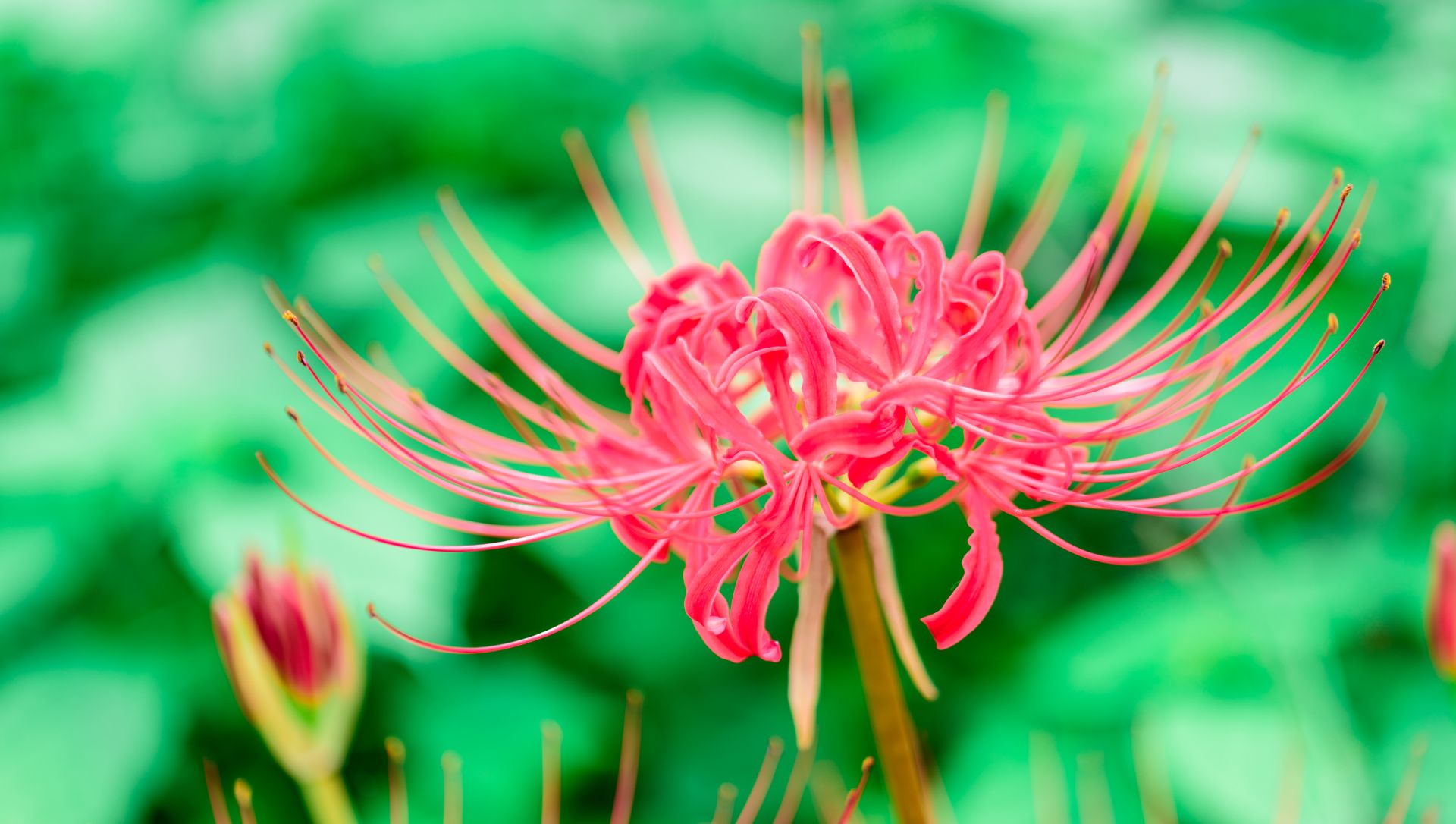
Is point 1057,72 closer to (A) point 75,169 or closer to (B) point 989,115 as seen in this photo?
(B) point 989,115

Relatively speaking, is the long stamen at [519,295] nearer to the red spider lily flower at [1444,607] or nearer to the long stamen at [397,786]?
the long stamen at [397,786]

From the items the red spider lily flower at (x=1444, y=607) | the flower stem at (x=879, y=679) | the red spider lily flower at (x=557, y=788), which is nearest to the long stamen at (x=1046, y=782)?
the red spider lily flower at (x=557, y=788)

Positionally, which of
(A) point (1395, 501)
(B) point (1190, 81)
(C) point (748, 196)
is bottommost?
(A) point (1395, 501)

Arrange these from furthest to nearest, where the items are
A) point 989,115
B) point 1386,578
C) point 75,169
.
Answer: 1. point 75,169
2. point 989,115
3. point 1386,578

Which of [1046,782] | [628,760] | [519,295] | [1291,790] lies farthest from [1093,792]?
[519,295]

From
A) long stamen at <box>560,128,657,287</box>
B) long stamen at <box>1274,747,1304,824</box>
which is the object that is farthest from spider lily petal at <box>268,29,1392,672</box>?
long stamen at <box>1274,747,1304,824</box>

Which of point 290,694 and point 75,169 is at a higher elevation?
point 75,169

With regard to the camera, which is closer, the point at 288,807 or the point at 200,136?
the point at 288,807

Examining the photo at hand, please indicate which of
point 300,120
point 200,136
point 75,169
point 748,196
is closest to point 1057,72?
point 748,196

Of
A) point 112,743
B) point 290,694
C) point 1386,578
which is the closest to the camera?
point 290,694
